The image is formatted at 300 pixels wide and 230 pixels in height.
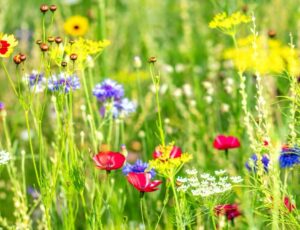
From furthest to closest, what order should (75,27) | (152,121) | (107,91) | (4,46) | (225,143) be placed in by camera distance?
(152,121)
(75,27)
(107,91)
(225,143)
(4,46)

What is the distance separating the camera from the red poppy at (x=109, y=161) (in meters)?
1.96

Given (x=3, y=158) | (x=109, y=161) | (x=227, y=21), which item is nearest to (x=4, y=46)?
(x=3, y=158)

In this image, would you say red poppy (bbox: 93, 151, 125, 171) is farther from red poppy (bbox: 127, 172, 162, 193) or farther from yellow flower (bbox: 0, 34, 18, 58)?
yellow flower (bbox: 0, 34, 18, 58)

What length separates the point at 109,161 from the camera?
1.97 metres

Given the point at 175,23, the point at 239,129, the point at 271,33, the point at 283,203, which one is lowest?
the point at 283,203

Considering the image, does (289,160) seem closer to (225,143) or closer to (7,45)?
(225,143)

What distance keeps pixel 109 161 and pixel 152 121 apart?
1.58 metres

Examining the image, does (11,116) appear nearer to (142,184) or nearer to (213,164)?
(213,164)

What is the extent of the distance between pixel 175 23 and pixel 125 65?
857mm

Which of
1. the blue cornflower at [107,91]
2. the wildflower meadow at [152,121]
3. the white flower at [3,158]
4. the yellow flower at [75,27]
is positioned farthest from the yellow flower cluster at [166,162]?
the yellow flower at [75,27]

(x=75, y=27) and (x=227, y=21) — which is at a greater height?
(x=75, y=27)

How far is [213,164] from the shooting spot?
2883 mm

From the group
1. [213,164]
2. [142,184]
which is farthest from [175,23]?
[142,184]

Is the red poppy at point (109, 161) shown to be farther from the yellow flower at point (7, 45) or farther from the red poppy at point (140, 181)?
the yellow flower at point (7, 45)
